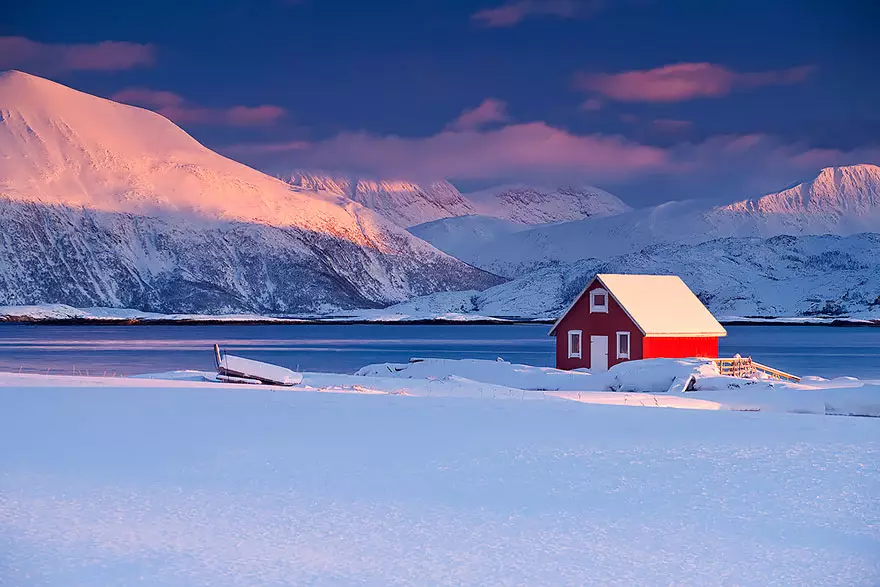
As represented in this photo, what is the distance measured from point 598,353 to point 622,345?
1394 millimetres

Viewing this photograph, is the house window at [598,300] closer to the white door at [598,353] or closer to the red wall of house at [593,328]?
the red wall of house at [593,328]

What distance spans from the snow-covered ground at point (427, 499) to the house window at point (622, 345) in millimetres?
22089

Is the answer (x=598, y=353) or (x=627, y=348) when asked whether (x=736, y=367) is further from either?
(x=598, y=353)

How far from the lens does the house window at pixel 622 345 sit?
161 ft

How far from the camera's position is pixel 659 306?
5116 centimetres

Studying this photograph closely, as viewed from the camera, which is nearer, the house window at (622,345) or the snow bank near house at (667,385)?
the snow bank near house at (667,385)

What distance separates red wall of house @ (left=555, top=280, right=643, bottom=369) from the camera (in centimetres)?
4884

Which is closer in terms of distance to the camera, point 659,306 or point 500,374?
point 500,374

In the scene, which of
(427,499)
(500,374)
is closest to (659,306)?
(500,374)

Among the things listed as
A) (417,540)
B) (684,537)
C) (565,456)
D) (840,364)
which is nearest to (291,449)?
(565,456)

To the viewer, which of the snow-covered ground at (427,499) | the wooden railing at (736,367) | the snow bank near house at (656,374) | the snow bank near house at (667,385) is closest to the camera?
the snow-covered ground at (427,499)

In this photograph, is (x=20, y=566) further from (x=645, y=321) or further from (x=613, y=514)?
(x=645, y=321)

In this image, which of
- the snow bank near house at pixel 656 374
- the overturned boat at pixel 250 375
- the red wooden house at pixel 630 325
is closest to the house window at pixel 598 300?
the red wooden house at pixel 630 325

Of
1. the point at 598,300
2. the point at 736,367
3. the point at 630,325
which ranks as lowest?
the point at 736,367
